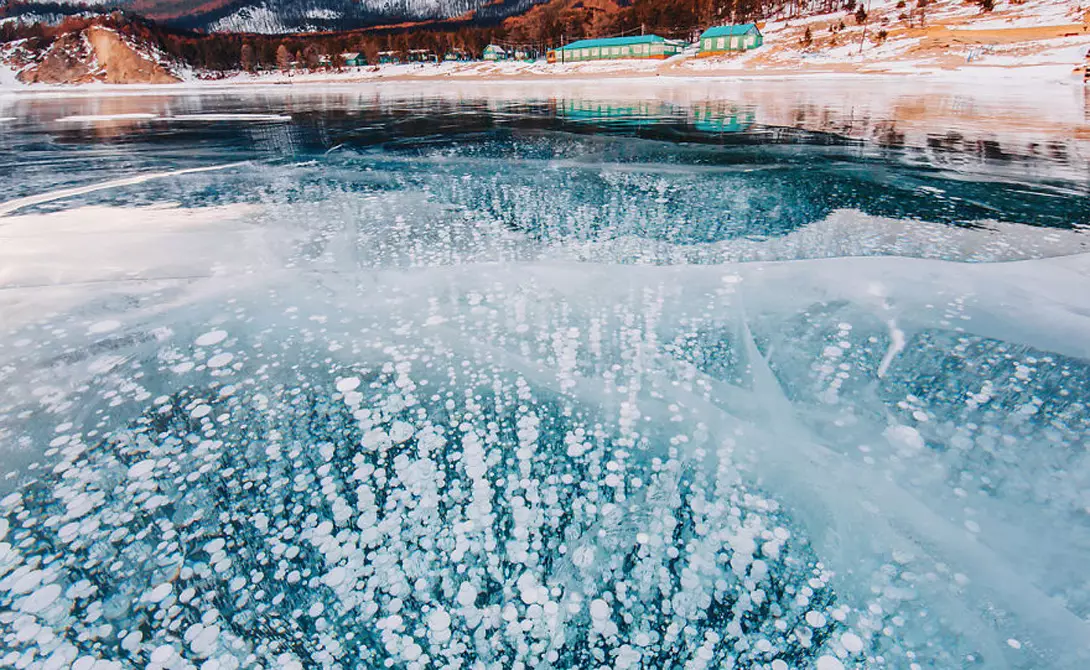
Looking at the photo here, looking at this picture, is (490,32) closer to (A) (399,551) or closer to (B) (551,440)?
(B) (551,440)

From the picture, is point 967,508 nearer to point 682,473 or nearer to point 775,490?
point 775,490

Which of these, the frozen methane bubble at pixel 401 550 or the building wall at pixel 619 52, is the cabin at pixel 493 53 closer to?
the building wall at pixel 619 52

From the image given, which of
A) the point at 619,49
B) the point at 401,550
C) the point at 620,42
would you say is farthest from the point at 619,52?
the point at 401,550

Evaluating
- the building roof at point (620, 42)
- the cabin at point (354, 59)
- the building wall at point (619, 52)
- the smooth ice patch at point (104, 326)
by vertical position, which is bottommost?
the smooth ice patch at point (104, 326)

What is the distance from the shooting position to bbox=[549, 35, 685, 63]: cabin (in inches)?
3383

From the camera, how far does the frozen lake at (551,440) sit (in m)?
1.72

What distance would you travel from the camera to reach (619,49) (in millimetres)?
88000

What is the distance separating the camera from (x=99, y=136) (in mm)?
15062

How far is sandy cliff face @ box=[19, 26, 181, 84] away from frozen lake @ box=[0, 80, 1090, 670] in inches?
5981

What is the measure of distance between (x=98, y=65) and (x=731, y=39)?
141m

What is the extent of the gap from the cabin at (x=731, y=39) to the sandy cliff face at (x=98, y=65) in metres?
115

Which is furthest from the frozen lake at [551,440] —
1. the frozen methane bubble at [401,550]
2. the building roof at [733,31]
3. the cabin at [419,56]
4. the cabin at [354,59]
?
the cabin at [354,59]

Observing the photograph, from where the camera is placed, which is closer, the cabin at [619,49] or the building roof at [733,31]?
the building roof at [733,31]

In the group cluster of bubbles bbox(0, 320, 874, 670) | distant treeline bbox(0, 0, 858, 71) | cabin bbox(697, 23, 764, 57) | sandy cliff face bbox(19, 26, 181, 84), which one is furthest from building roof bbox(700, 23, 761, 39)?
sandy cliff face bbox(19, 26, 181, 84)
